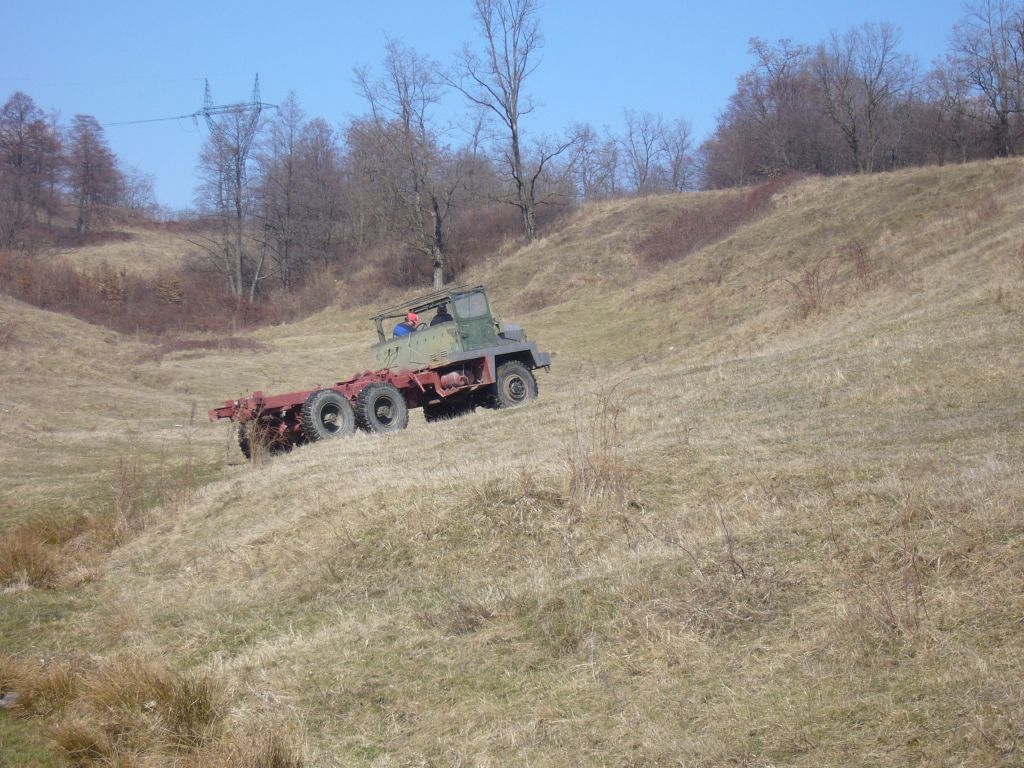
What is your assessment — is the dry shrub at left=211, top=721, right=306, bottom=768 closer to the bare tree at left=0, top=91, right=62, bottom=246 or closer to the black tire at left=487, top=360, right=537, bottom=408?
the black tire at left=487, top=360, right=537, bottom=408

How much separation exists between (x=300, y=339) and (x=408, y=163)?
598 inches

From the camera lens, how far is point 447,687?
5031 mm

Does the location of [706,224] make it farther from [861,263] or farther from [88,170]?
[88,170]

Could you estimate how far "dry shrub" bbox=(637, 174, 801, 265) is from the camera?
36.1 m

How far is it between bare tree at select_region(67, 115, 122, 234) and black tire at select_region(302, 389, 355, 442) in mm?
51172

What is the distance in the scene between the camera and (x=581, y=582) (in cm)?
597

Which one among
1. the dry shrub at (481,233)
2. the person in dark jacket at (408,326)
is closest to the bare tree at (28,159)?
the dry shrub at (481,233)

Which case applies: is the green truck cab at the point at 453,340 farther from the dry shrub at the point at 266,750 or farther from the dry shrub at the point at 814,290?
the dry shrub at the point at 266,750

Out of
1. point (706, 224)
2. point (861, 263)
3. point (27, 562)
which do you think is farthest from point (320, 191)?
point (27, 562)

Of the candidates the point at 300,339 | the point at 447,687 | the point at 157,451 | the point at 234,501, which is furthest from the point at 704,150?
the point at 447,687

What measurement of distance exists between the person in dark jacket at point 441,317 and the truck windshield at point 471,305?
0.19m

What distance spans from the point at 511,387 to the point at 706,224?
24.2 m

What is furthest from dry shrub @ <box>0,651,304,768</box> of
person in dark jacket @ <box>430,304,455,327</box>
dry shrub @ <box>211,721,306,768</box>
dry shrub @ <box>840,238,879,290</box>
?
dry shrub @ <box>840,238,879,290</box>

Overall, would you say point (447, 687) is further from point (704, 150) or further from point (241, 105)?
point (704, 150)
